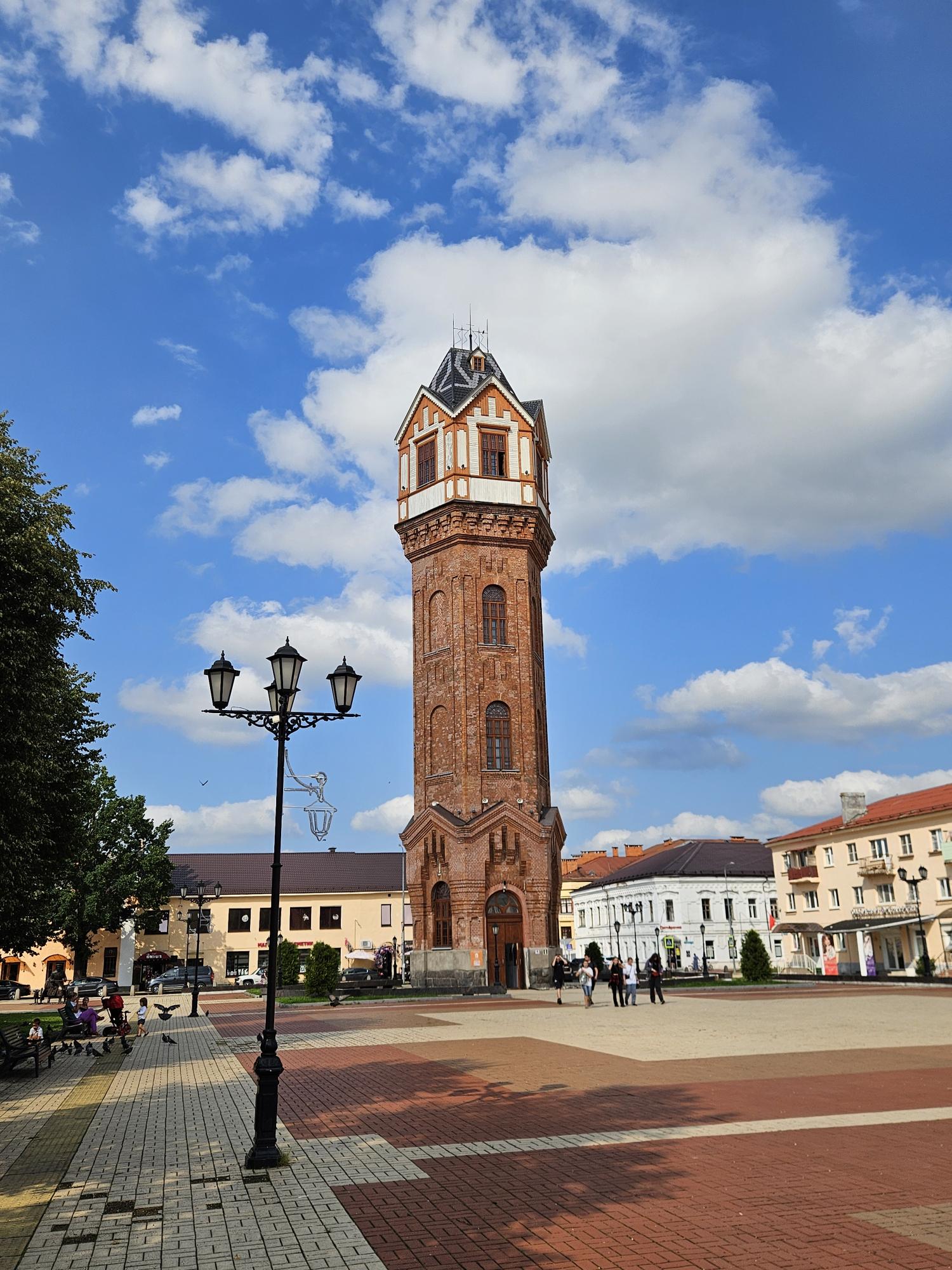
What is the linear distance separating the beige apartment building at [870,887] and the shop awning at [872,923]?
0.22 ft

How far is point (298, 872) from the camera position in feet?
242

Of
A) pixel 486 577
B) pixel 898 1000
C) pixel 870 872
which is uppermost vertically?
pixel 486 577

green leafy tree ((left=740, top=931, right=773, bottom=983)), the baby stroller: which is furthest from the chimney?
the baby stroller

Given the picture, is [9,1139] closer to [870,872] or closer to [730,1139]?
[730,1139]

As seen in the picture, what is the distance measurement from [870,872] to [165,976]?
4178cm

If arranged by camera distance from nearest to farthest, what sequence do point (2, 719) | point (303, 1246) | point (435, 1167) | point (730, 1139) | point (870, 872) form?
point (303, 1246) → point (435, 1167) → point (730, 1139) → point (2, 719) → point (870, 872)

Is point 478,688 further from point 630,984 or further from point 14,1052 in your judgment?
point 14,1052

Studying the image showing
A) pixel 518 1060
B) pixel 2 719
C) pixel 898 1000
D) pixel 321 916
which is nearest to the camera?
pixel 2 719

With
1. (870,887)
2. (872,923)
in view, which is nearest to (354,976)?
(872,923)

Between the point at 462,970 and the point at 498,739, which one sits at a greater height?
the point at 498,739

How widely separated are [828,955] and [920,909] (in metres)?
9.59

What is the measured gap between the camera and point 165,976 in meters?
57.9

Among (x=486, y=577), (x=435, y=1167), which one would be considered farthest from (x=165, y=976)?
(x=435, y=1167)

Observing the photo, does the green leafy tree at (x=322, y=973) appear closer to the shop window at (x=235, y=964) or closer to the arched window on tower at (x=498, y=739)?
the arched window on tower at (x=498, y=739)
